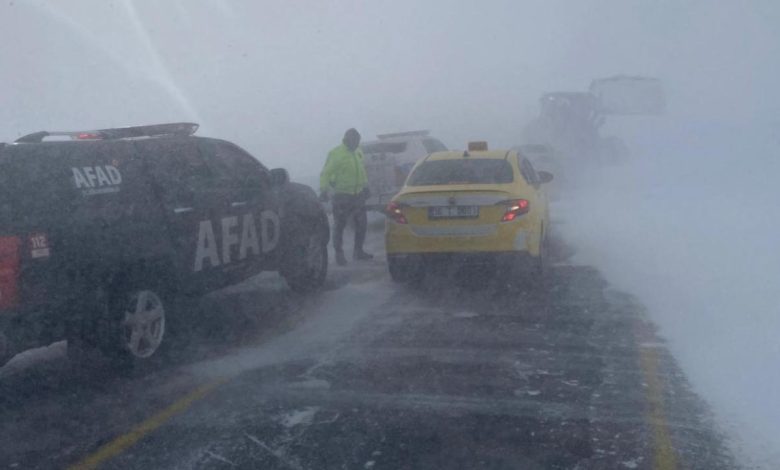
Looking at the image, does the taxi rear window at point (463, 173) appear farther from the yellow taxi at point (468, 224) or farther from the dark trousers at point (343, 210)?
the dark trousers at point (343, 210)

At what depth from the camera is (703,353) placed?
25.6 ft

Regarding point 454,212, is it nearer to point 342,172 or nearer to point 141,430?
point 342,172

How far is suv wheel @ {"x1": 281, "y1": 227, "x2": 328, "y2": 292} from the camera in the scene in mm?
10438

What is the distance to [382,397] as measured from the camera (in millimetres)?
6570

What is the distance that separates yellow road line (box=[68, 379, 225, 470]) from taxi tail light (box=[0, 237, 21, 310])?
1.12 m

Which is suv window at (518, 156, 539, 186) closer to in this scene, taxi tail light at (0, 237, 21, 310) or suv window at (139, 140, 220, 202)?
suv window at (139, 140, 220, 202)

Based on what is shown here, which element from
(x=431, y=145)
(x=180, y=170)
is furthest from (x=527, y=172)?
(x=431, y=145)

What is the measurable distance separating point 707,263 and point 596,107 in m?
24.3

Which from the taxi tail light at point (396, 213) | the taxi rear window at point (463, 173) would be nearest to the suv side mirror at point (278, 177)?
the taxi tail light at point (396, 213)

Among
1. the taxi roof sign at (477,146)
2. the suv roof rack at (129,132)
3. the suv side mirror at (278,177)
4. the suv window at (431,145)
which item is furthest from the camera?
the suv window at (431,145)

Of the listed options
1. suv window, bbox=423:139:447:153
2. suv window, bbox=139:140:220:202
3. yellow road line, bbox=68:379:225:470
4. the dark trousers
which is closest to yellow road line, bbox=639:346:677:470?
yellow road line, bbox=68:379:225:470

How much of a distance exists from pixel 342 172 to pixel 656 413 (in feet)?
24.0

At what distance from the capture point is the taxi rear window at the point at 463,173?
1088 cm

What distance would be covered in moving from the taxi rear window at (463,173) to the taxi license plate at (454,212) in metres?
0.66
